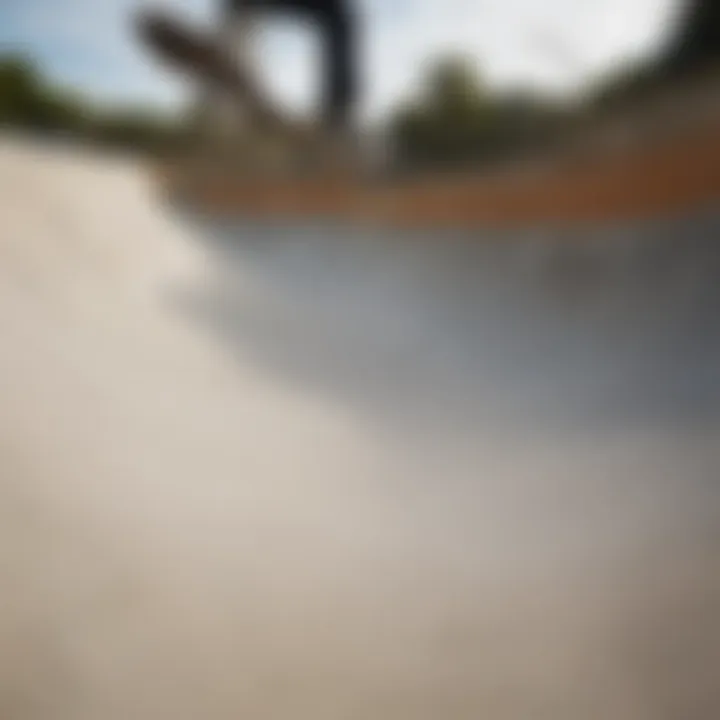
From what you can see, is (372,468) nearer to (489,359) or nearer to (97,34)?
(489,359)

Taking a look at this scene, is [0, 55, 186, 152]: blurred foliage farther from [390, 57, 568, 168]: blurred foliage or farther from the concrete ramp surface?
[390, 57, 568, 168]: blurred foliage

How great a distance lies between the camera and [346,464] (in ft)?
1.53

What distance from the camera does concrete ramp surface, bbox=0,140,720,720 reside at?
1.39 feet

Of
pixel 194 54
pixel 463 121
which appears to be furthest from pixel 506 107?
pixel 194 54

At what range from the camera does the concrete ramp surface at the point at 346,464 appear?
1.39 feet

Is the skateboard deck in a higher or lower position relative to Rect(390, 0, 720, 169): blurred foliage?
lower

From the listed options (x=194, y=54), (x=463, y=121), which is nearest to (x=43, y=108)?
(x=194, y=54)

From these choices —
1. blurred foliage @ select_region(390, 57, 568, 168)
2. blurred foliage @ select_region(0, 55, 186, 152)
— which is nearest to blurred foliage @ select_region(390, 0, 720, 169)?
blurred foliage @ select_region(390, 57, 568, 168)

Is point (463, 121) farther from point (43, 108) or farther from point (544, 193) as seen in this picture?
point (43, 108)

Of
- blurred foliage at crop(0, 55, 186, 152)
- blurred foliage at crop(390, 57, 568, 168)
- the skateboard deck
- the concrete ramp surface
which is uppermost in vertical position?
blurred foliage at crop(390, 57, 568, 168)

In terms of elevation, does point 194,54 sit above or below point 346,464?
above

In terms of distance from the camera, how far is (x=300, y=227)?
44 cm

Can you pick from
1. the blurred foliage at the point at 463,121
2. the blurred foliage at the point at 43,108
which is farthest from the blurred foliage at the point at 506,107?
the blurred foliage at the point at 43,108

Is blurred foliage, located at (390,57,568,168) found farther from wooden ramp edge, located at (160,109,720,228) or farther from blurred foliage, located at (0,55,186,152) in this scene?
blurred foliage, located at (0,55,186,152)
